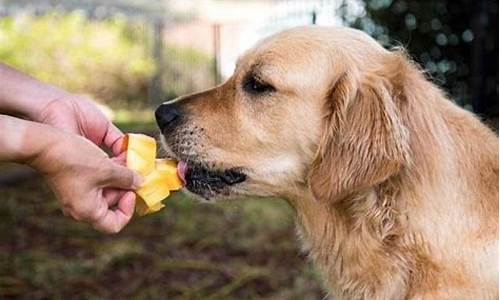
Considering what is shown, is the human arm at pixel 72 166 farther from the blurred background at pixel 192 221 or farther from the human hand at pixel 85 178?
the blurred background at pixel 192 221

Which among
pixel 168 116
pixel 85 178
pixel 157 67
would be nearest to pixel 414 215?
pixel 168 116

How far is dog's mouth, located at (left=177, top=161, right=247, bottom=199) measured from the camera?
330 cm

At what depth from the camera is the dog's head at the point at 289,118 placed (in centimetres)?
308

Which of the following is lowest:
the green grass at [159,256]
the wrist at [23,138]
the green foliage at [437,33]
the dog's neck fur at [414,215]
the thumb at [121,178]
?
the green grass at [159,256]

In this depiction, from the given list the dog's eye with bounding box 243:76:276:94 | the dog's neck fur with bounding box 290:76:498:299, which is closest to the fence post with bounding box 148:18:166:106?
the dog's eye with bounding box 243:76:276:94

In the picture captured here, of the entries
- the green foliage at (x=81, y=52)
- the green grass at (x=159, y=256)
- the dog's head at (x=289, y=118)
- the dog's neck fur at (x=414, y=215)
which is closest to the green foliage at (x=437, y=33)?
the green grass at (x=159, y=256)

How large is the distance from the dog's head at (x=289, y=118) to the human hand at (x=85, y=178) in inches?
20.3

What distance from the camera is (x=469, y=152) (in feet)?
10.2

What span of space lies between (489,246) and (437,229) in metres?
0.18

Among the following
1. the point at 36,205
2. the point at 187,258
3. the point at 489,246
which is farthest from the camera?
the point at 36,205

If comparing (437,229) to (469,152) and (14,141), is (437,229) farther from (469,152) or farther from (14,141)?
(14,141)

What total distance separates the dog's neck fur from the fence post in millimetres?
14082

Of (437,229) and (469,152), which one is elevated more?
(469,152)

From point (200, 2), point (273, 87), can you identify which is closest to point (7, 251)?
point (273, 87)
